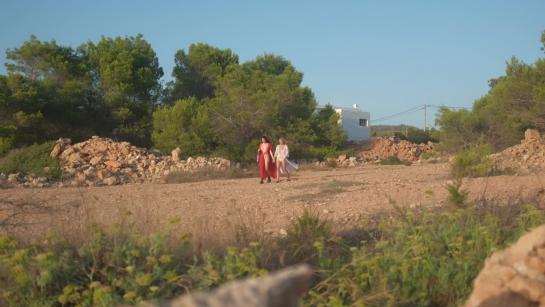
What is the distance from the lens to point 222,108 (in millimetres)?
31672

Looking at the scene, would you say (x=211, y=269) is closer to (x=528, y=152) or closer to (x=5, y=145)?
(x=528, y=152)

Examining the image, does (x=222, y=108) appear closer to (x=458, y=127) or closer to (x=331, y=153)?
(x=331, y=153)

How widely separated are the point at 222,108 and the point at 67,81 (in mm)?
10080

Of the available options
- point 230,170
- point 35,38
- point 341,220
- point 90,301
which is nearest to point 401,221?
point 341,220

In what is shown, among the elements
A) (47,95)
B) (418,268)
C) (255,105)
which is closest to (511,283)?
(418,268)

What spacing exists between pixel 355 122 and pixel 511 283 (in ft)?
172

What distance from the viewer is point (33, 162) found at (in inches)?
941

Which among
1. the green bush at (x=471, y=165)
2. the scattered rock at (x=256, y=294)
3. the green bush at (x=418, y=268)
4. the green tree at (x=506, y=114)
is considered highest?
the green tree at (x=506, y=114)

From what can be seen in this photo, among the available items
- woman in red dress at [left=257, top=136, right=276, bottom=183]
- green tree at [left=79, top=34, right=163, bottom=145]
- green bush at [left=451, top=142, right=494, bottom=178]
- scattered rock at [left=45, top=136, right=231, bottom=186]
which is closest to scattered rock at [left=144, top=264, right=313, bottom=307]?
green bush at [left=451, top=142, right=494, bottom=178]

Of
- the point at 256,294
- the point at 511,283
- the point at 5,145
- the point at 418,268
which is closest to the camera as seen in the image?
the point at 256,294

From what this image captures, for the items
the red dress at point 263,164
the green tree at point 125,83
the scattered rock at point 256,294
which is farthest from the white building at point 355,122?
the scattered rock at point 256,294

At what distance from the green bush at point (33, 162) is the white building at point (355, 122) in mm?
33480

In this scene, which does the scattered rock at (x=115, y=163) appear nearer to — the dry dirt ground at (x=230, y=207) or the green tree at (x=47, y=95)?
the green tree at (x=47, y=95)

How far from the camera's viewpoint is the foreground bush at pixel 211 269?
4.09m
